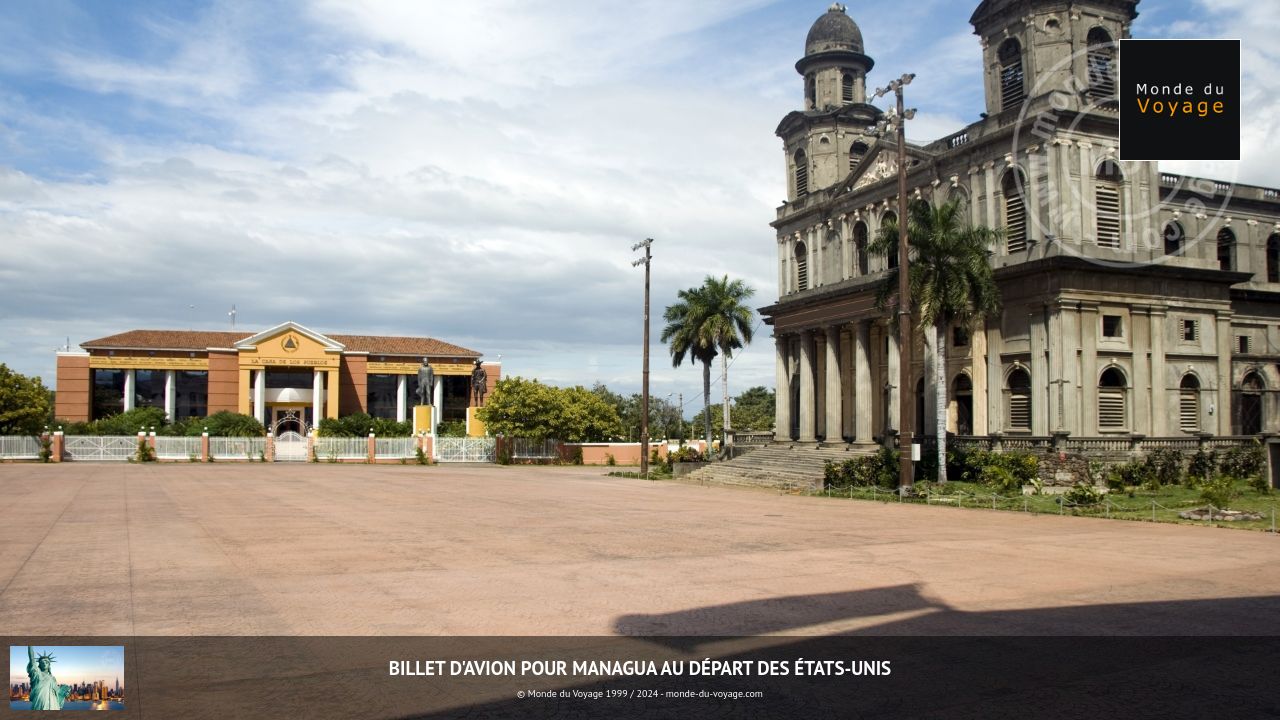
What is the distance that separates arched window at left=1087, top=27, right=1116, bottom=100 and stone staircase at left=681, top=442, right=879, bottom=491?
1622cm

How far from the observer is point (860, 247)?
4600 cm

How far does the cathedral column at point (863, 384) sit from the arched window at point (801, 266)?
7709 mm

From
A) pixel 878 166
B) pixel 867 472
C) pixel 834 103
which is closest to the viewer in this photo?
pixel 867 472

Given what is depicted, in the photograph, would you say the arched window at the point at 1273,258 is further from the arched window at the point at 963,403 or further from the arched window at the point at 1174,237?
the arched window at the point at 963,403

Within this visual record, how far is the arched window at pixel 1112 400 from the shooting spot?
35000mm

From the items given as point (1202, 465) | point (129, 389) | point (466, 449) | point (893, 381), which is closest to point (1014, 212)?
point (893, 381)

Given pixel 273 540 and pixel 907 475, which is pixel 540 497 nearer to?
pixel 907 475

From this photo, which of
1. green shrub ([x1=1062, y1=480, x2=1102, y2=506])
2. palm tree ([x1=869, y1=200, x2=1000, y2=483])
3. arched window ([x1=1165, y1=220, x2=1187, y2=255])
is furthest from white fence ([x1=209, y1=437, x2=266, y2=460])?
arched window ([x1=1165, y1=220, x2=1187, y2=255])

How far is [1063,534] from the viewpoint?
18.5 metres

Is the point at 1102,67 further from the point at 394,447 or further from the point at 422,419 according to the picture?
the point at 422,419

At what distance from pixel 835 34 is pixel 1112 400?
78.4 ft

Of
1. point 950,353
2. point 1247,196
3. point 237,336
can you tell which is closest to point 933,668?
Answer: point 950,353

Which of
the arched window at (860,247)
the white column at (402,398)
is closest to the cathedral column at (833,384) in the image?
→ the arched window at (860,247)

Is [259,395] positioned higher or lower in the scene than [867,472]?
higher
